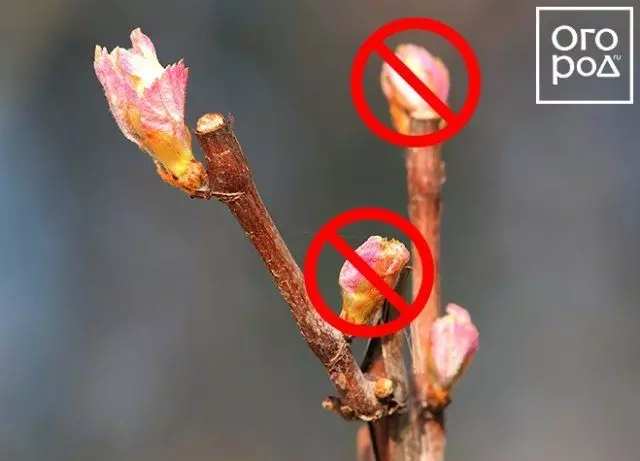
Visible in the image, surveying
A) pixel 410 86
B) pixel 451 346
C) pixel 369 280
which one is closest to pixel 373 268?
pixel 369 280

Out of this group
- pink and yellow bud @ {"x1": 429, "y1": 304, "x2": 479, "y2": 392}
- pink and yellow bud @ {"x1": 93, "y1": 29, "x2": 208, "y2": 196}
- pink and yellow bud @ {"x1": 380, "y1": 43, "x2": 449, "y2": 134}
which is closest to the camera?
pink and yellow bud @ {"x1": 93, "y1": 29, "x2": 208, "y2": 196}

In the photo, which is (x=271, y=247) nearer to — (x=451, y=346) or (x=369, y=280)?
(x=369, y=280)

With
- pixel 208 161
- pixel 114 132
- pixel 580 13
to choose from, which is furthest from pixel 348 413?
pixel 114 132

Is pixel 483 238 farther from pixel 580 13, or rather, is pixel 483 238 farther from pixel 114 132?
pixel 114 132

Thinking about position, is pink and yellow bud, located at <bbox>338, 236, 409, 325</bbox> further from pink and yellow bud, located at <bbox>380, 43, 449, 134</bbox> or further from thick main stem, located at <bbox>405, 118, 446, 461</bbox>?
pink and yellow bud, located at <bbox>380, 43, 449, 134</bbox>

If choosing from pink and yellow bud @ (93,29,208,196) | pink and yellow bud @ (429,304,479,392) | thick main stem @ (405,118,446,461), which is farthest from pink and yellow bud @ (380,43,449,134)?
pink and yellow bud @ (93,29,208,196)
